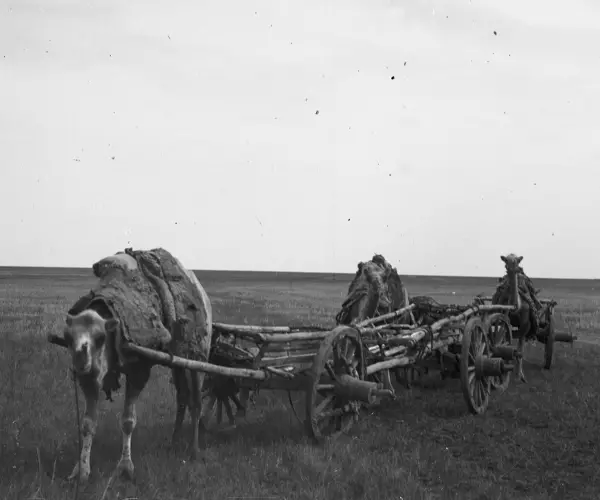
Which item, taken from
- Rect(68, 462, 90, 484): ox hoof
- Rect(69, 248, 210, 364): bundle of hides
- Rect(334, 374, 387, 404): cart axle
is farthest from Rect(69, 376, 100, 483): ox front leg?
Rect(334, 374, 387, 404): cart axle

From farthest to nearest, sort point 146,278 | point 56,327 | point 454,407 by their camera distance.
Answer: point 56,327 → point 454,407 → point 146,278

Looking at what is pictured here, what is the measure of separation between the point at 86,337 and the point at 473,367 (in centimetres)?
673

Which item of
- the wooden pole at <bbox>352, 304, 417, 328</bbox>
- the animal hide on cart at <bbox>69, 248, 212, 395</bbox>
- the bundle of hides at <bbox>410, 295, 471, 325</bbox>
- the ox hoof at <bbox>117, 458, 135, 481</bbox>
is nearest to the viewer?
the animal hide on cart at <bbox>69, 248, 212, 395</bbox>

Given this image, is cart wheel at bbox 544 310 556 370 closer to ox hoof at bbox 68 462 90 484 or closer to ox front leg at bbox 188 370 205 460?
ox front leg at bbox 188 370 205 460

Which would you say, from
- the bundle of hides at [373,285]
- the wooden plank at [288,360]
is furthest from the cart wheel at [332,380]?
the bundle of hides at [373,285]

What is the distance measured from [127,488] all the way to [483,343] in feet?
22.0

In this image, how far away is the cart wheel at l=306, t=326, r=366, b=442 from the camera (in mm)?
7566

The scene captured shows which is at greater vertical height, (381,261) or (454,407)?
(381,261)

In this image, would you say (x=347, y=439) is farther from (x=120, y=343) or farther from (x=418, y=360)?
(x=120, y=343)

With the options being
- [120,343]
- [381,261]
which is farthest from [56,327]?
[120,343]

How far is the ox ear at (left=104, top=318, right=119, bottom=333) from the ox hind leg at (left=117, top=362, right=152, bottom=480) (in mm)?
709

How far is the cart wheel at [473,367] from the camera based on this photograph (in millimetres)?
9859

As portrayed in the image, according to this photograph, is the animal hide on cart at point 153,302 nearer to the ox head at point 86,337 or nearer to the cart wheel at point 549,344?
the ox head at point 86,337

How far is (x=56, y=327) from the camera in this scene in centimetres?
1975
